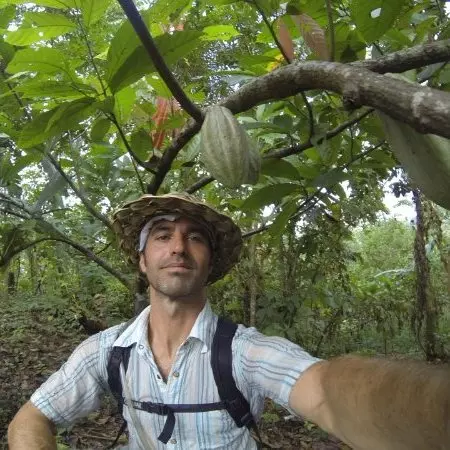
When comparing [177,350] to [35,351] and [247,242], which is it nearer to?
[247,242]

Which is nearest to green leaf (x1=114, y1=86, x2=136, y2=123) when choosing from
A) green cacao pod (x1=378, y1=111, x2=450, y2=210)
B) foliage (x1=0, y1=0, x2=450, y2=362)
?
foliage (x1=0, y1=0, x2=450, y2=362)

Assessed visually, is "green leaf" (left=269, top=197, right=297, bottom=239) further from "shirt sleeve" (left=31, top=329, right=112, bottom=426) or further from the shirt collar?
"shirt sleeve" (left=31, top=329, right=112, bottom=426)

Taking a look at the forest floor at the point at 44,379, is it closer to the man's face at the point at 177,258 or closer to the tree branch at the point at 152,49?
the man's face at the point at 177,258

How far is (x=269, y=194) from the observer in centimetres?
147

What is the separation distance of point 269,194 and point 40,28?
2.31 feet

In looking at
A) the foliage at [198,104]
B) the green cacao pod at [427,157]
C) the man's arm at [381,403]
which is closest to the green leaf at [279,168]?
the foliage at [198,104]

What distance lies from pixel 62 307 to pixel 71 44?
3995 mm

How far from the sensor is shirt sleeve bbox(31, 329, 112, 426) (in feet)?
4.73

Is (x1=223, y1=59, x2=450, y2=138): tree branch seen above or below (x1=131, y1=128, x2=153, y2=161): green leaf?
below

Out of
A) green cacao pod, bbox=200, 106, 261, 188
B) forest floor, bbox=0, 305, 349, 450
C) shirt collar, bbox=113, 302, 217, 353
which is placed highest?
green cacao pod, bbox=200, 106, 261, 188

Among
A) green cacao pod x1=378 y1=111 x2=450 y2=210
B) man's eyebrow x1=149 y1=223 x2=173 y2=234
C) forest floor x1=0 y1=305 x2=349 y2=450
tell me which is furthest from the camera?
forest floor x1=0 y1=305 x2=349 y2=450

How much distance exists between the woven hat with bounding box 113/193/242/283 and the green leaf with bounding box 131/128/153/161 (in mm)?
166

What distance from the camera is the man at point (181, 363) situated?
1193mm

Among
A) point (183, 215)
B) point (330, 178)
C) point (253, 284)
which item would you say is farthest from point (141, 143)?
point (253, 284)
